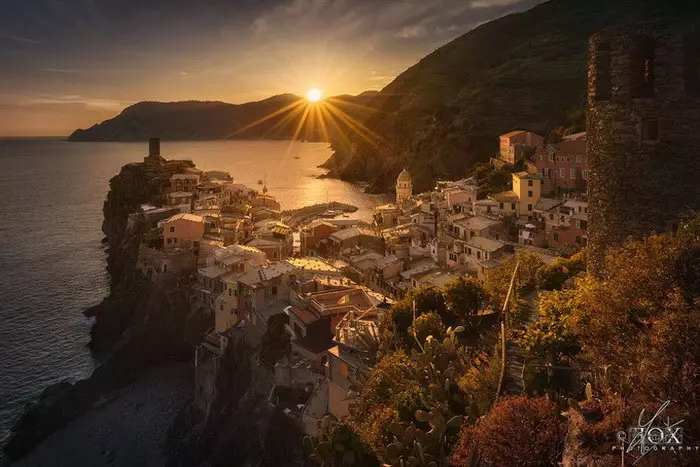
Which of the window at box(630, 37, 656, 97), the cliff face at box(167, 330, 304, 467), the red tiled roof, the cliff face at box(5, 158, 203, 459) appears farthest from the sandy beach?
the window at box(630, 37, 656, 97)

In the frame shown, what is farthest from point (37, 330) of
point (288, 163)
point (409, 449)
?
point (288, 163)

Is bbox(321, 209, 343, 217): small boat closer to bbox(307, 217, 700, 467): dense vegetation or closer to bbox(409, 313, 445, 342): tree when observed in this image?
bbox(409, 313, 445, 342): tree

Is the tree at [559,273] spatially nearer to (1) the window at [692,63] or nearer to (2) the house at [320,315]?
(2) the house at [320,315]

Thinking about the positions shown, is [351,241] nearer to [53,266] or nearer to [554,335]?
[53,266]

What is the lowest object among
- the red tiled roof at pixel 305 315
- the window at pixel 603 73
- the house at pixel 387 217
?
the red tiled roof at pixel 305 315

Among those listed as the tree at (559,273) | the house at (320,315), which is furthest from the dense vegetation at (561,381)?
the house at (320,315)

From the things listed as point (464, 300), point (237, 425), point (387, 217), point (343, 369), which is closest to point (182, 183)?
point (387, 217)
